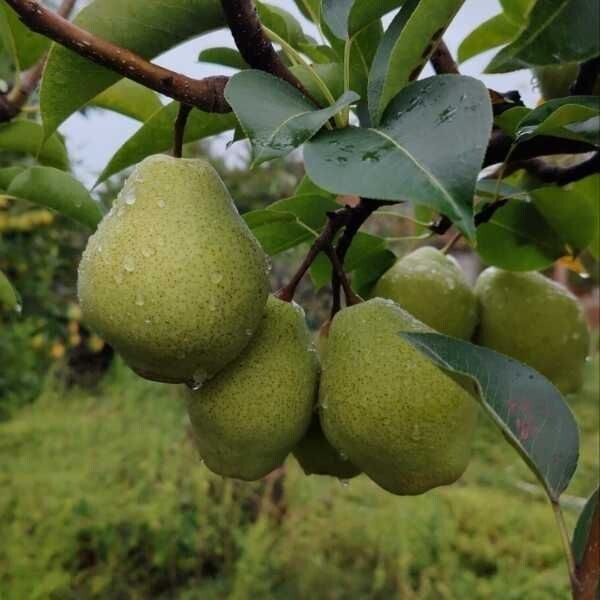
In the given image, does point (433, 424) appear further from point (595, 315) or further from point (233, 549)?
point (595, 315)

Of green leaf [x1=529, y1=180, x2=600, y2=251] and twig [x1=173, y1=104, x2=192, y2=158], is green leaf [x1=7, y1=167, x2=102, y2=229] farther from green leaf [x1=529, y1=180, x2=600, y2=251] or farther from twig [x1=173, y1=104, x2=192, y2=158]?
green leaf [x1=529, y1=180, x2=600, y2=251]

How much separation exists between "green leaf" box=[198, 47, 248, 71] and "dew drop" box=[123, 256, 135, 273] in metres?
0.18

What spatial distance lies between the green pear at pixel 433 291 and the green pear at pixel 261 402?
0.17 metres

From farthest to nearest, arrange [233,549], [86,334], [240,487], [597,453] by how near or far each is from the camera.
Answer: [86,334], [597,453], [240,487], [233,549]

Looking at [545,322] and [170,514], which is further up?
[545,322]

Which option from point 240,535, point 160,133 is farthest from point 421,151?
point 240,535

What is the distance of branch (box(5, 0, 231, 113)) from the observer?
0.45 metres

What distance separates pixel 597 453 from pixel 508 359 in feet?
9.37

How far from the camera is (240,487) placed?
278 centimetres

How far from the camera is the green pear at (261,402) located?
1.88ft

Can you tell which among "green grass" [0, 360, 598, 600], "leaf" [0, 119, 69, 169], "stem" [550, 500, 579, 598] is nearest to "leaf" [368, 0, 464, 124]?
"stem" [550, 500, 579, 598]

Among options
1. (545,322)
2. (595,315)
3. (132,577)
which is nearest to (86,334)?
(132,577)

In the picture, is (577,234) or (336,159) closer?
(336,159)

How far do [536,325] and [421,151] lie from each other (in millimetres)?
436
